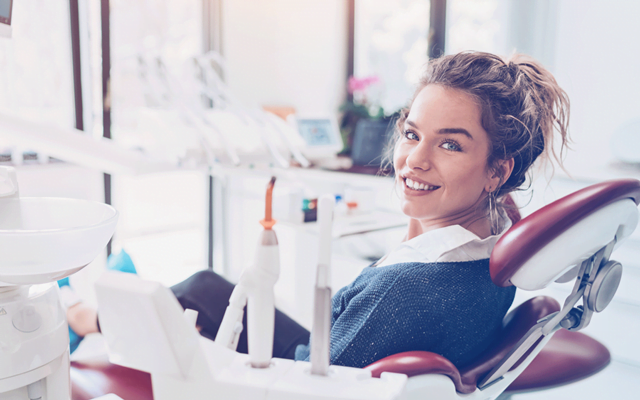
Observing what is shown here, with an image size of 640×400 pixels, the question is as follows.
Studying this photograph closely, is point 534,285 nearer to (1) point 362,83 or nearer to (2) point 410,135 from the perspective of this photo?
(2) point 410,135

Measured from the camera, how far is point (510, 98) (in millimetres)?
917

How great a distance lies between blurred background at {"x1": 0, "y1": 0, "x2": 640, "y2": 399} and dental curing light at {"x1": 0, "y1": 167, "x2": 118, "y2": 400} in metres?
0.34

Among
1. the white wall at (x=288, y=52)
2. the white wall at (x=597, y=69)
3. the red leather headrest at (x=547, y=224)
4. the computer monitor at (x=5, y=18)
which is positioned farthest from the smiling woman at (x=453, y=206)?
the white wall at (x=288, y=52)

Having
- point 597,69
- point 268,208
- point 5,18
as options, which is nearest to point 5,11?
point 5,18

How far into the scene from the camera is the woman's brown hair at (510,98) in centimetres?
92

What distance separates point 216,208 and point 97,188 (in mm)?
823

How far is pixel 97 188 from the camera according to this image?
2730 mm

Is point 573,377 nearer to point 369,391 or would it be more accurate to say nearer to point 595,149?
point 369,391

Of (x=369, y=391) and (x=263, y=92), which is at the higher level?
(x=263, y=92)

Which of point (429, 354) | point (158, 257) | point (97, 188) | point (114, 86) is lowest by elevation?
point (158, 257)

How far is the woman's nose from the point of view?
0.94m

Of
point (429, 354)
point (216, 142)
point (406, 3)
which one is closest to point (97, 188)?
point (216, 142)

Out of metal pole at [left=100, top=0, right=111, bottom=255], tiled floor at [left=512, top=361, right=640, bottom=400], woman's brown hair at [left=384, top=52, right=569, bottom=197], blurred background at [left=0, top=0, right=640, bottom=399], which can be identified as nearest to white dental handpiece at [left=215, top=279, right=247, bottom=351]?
blurred background at [left=0, top=0, right=640, bottom=399]

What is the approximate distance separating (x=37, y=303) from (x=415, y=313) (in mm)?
556
